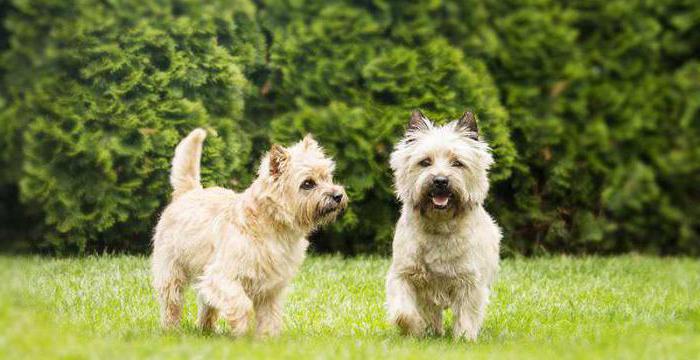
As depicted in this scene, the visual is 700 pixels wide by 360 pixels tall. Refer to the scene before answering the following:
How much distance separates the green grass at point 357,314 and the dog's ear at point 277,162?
1076 millimetres

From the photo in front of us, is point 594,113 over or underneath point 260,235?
over

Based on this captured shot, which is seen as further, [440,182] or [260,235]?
[440,182]

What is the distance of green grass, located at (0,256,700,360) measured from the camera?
5.23m

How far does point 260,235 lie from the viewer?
613 cm

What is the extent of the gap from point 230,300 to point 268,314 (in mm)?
473

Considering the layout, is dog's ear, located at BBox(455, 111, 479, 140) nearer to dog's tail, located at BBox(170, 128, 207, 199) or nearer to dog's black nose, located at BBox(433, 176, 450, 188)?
dog's black nose, located at BBox(433, 176, 450, 188)

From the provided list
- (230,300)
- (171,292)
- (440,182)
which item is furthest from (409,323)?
(171,292)

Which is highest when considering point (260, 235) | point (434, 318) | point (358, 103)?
point (358, 103)

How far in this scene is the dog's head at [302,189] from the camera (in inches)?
241

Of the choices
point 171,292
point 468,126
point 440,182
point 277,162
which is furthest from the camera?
point 468,126

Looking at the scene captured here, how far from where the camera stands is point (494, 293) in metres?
8.66

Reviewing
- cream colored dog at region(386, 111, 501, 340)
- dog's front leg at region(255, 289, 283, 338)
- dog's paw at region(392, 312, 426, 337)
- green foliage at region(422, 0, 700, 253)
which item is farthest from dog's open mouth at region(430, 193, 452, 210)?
green foliage at region(422, 0, 700, 253)

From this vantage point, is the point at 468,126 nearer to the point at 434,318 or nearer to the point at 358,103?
the point at 434,318

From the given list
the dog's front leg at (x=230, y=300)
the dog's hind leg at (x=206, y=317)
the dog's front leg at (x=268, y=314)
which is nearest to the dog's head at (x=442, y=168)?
the dog's front leg at (x=268, y=314)
